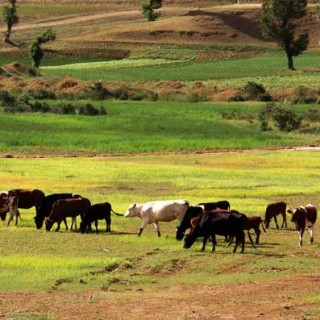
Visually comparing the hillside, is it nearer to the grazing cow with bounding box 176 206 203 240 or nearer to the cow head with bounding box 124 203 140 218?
the cow head with bounding box 124 203 140 218

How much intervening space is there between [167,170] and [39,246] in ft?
70.4

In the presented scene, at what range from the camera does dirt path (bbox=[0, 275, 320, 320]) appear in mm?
22797

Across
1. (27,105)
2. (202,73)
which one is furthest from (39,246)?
(202,73)

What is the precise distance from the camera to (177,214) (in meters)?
33.7

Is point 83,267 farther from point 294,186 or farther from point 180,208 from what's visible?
point 294,186

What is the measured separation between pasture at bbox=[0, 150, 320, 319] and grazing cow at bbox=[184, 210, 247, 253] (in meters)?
0.46

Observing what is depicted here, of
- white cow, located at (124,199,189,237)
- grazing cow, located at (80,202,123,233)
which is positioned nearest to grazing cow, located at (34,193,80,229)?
grazing cow, located at (80,202,123,233)

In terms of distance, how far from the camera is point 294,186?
151 feet

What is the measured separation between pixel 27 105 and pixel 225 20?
2903 inches

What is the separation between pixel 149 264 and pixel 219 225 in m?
2.58

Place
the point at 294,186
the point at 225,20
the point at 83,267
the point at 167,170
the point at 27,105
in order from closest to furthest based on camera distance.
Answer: the point at 83,267 < the point at 294,186 < the point at 167,170 < the point at 27,105 < the point at 225,20

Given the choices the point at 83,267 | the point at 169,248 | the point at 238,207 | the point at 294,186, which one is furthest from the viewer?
the point at 294,186

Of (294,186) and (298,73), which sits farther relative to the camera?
(298,73)

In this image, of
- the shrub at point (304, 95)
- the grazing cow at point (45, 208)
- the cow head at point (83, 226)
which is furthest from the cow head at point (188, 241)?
the shrub at point (304, 95)
